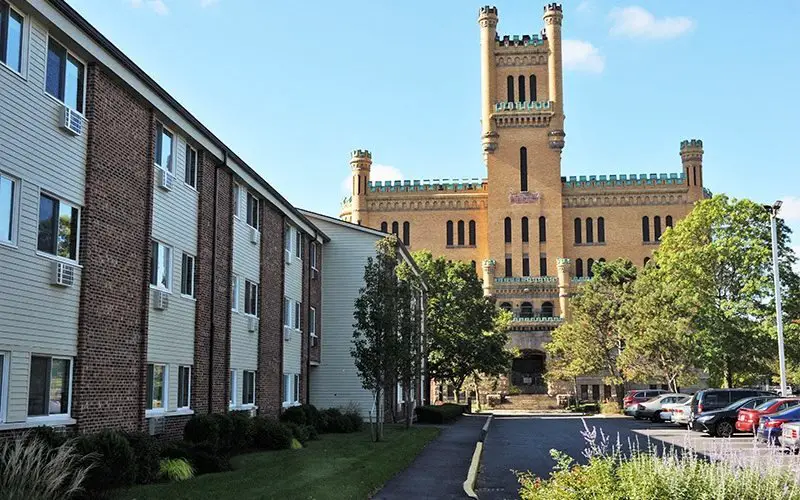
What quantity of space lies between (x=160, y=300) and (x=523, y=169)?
228 feet

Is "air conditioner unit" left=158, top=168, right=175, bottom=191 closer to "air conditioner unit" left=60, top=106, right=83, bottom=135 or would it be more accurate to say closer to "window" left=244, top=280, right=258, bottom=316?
"air conditioner unit" left=60, top=106, right=83, bottom=135

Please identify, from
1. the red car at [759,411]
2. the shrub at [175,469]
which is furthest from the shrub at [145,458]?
the red car at [759,411]

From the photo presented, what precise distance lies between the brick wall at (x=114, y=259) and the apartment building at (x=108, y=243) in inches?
1.5

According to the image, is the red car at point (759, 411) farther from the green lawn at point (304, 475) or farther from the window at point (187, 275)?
the window at point (187, 275)

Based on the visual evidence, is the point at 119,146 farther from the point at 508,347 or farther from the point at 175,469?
the point at 508,347

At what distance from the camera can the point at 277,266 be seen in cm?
2966

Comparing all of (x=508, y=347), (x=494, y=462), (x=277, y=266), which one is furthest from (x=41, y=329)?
(x=508, y=347)

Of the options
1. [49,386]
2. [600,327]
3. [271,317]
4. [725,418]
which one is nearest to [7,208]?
[49,386]

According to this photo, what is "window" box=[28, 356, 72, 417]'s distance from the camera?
14.4m

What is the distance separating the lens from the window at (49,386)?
47.1 feet

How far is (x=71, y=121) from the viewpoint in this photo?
1545cm

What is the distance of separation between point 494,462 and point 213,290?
8.59 meters

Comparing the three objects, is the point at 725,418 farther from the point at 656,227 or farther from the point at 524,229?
the point at 656,227

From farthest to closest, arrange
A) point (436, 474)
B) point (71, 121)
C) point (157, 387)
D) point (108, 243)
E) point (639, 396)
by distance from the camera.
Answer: point (639, 396)
point (157, 387)
point (436, 474)
point (108, 243)
point (71, 121)
